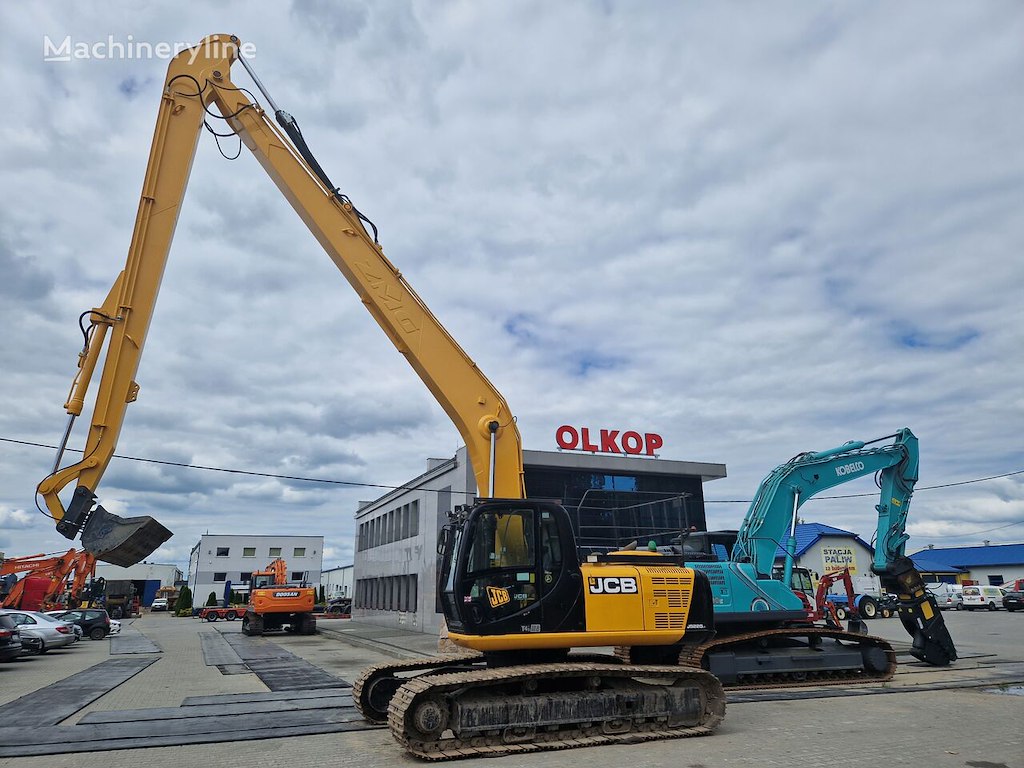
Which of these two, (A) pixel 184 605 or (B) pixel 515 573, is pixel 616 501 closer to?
(B) pixel 515 573

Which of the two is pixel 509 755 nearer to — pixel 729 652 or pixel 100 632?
pixel 729 652

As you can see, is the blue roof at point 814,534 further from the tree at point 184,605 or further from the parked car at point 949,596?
the tree at point 184,605

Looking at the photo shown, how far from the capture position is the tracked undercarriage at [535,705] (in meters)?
7.78

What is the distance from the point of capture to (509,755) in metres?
7.86

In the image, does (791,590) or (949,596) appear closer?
(791,590)

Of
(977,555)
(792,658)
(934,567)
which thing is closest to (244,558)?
(934,567)

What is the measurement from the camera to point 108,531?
8.43 metres

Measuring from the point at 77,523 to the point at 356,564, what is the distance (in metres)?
40.7

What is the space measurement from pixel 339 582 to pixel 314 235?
91.6 m

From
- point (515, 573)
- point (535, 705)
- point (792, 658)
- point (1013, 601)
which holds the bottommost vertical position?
point (1013, 601)

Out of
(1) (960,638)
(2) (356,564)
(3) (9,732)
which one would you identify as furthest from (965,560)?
(3) (9,732)

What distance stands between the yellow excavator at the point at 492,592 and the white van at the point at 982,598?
43504mm

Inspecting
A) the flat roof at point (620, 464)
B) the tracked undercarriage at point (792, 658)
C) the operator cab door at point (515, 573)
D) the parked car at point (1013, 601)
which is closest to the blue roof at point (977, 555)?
the parked car at point (1013, 601)

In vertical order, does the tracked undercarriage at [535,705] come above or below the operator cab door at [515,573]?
below
